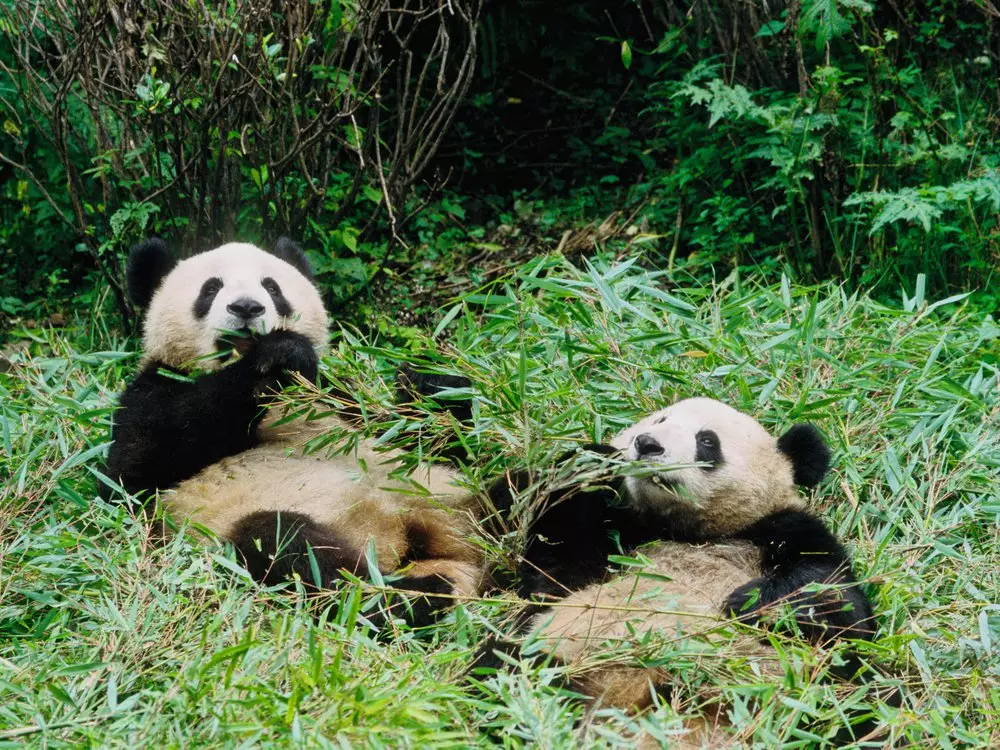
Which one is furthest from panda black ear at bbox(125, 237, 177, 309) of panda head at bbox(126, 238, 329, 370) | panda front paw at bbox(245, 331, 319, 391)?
panda front paw at bbox(245, 331, 319, 391)

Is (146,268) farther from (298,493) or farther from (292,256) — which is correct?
(298,493)

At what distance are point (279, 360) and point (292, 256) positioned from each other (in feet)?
3.35

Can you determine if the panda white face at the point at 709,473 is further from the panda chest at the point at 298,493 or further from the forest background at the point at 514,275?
the panda chest at the point at 298,493

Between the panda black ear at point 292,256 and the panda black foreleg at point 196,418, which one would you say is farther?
the panda black ear at point 292,256

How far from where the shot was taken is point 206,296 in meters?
4.61

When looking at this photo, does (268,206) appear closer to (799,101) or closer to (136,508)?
(136,508)

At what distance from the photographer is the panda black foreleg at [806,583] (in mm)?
3400

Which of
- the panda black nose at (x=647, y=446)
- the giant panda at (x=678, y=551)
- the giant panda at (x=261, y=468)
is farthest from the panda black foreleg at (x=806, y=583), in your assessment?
the giant panda at (x=261, y=468)

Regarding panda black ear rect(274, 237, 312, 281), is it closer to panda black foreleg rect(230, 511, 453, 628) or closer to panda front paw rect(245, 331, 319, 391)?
panda front paw rect(245, 331, 319, 391)

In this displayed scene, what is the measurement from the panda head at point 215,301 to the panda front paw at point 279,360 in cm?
14

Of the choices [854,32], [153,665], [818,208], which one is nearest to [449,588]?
[153,665]

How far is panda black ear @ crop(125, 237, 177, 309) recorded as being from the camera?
484cm

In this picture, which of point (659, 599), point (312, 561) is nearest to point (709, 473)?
point (659, 599)

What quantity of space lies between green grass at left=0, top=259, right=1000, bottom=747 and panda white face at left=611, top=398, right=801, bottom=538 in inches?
13.7
